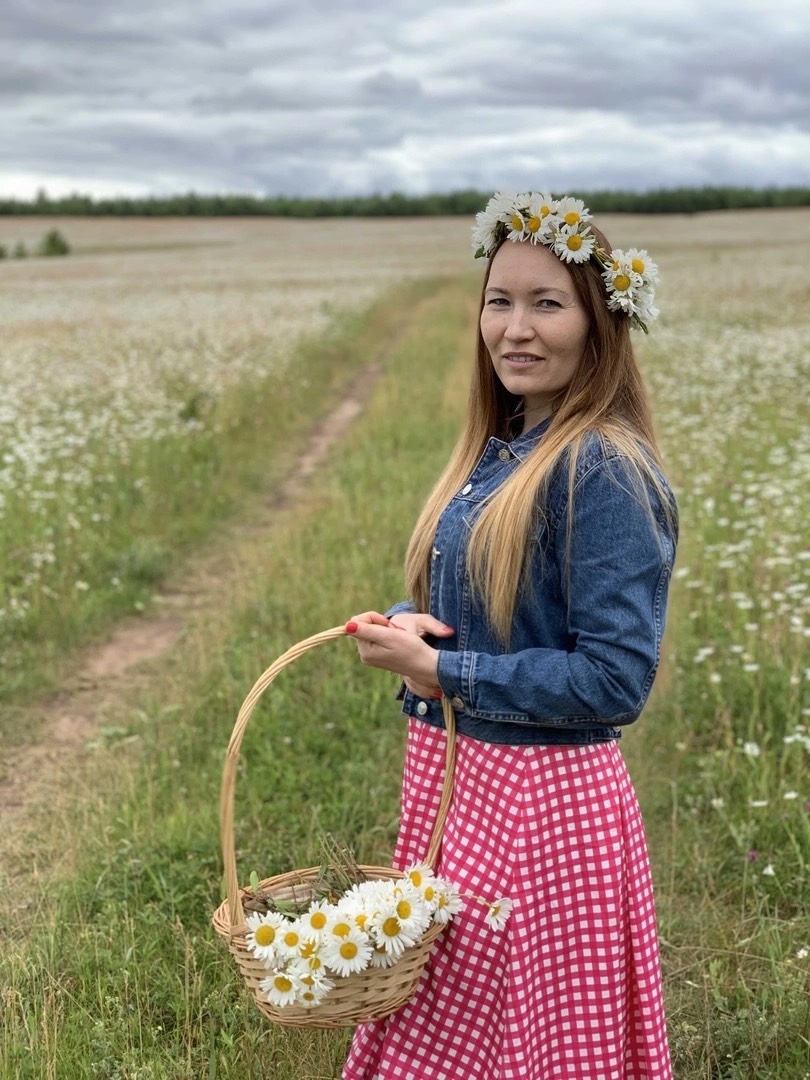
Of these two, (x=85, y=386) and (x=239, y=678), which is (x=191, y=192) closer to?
(x=85, y=386)

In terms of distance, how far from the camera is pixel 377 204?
98.2 meters

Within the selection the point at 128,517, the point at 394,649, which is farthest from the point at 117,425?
the point at 394,649

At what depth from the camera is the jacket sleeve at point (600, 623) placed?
232cm

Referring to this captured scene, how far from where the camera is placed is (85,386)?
44.7 feet

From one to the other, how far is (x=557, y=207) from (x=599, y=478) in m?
0.61

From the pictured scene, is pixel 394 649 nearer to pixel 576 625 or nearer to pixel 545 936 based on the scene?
pixel 576 625

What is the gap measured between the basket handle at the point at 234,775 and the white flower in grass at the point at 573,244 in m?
0.94

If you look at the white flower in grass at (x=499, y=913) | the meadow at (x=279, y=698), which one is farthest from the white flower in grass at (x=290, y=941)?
the meadow at (x=279, y=698)

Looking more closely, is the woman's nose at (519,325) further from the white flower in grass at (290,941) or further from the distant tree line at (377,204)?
the distant tree line at (377,204)

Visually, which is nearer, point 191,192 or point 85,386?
point 85,386

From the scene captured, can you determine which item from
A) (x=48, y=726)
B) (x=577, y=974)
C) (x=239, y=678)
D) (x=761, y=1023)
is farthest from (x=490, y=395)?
(x=48, y=726)

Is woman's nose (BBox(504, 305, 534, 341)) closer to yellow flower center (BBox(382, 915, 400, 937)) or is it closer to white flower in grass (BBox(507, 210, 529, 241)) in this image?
white flower in grass (BBox(507, 210, 529, 241))

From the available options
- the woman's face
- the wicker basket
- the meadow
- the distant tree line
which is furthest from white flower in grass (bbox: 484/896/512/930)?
the distant tree line

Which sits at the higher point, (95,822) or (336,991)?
(336,991)
